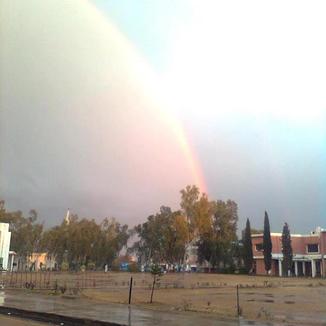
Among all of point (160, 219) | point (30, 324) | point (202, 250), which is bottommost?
point (30, 324)

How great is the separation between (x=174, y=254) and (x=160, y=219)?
44.1 feet

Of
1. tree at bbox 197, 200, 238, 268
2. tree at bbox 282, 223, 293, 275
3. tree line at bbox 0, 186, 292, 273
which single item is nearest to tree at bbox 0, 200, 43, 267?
tree line at bbox 0, 186, 292, 273

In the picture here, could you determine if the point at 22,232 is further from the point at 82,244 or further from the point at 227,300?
the point at 227,300

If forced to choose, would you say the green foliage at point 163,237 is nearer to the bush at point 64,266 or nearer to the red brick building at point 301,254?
the red brick building at point 301,254

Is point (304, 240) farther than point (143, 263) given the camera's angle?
No

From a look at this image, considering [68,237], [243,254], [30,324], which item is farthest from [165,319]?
[68,237]

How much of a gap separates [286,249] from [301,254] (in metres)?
13.4

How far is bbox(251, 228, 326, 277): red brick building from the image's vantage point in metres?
128

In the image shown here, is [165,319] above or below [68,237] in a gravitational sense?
below

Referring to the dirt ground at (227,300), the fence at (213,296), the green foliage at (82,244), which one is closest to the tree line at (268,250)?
the green foliage at (82,244)

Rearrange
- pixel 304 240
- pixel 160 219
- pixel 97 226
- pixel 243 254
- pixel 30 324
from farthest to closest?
pixel 97 226 → pixel 160 219 → pixel 304 240 → pixel 243 254 → pixel 30 324

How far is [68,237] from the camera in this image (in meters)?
151

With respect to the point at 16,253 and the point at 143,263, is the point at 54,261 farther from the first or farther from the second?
the point at 143,263

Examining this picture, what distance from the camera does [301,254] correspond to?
435ft
